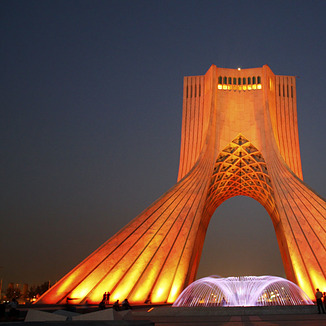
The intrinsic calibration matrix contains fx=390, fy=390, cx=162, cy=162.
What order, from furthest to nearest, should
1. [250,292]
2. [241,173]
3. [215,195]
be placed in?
1. [241,173]
2. [215,195]
3. [250,292]

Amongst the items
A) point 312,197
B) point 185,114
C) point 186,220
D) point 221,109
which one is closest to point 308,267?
point 312,197

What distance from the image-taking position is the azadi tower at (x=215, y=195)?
11500 millimetres

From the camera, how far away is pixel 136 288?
1098cm

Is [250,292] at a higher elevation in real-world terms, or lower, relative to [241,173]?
lower

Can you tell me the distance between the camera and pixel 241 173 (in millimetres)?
23000

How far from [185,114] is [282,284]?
12562 millimetres

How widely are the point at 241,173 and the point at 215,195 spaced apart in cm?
204

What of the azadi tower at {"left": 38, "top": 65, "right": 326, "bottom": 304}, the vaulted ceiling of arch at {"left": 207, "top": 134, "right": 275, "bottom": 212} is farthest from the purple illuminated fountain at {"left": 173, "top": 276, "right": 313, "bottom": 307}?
the vaulted ceiling of arch at {"left": 207, "top": 134, "right": 275, "bottom": 212}

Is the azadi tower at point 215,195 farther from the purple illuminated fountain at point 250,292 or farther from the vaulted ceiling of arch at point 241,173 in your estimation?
the purple illuminated fountain at point 250,292

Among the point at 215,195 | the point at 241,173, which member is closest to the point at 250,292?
the point at 215,195

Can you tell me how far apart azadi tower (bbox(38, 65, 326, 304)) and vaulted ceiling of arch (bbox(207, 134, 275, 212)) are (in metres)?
0.06

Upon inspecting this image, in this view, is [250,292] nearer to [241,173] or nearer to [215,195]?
[215,195]

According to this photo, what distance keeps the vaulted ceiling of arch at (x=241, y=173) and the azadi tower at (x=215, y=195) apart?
6 cm

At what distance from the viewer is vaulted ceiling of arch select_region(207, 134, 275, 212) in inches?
800
